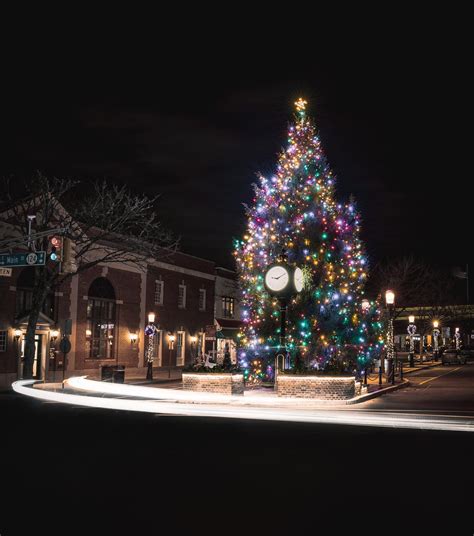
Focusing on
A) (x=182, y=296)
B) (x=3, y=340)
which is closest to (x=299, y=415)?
(x=3, y=340)

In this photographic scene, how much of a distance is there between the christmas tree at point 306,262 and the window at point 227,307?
33.0 metres

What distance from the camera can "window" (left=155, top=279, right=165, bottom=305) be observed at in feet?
162

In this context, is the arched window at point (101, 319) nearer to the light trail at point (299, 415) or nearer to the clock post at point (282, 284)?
the light trail at point (299, 415)

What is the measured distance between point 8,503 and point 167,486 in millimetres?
1932

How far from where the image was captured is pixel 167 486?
28.1ft

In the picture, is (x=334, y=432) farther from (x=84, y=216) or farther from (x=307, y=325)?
(x=84, y=216)

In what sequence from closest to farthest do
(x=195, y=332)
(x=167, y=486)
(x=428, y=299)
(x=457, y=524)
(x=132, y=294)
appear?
(x=457, y=524) < (x=167, y=486) < (x=132, y=294) < (x=195, y=332) < (x=428, y=299)

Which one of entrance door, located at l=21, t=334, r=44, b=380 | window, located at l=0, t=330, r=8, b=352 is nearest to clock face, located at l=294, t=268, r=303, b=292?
window, located at l=0, t=330, r=8, b=352

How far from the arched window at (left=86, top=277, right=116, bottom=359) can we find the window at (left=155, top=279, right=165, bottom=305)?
19.3 feet

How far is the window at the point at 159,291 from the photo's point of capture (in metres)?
49.3

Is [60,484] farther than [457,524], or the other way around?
[60,484]

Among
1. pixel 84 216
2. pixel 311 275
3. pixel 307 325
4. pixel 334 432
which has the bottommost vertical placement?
pixel 334 432

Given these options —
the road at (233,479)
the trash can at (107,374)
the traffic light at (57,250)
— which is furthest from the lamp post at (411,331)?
the road at (233,479)

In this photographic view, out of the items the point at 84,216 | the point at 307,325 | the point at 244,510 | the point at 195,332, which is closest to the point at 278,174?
the point at 307,325
